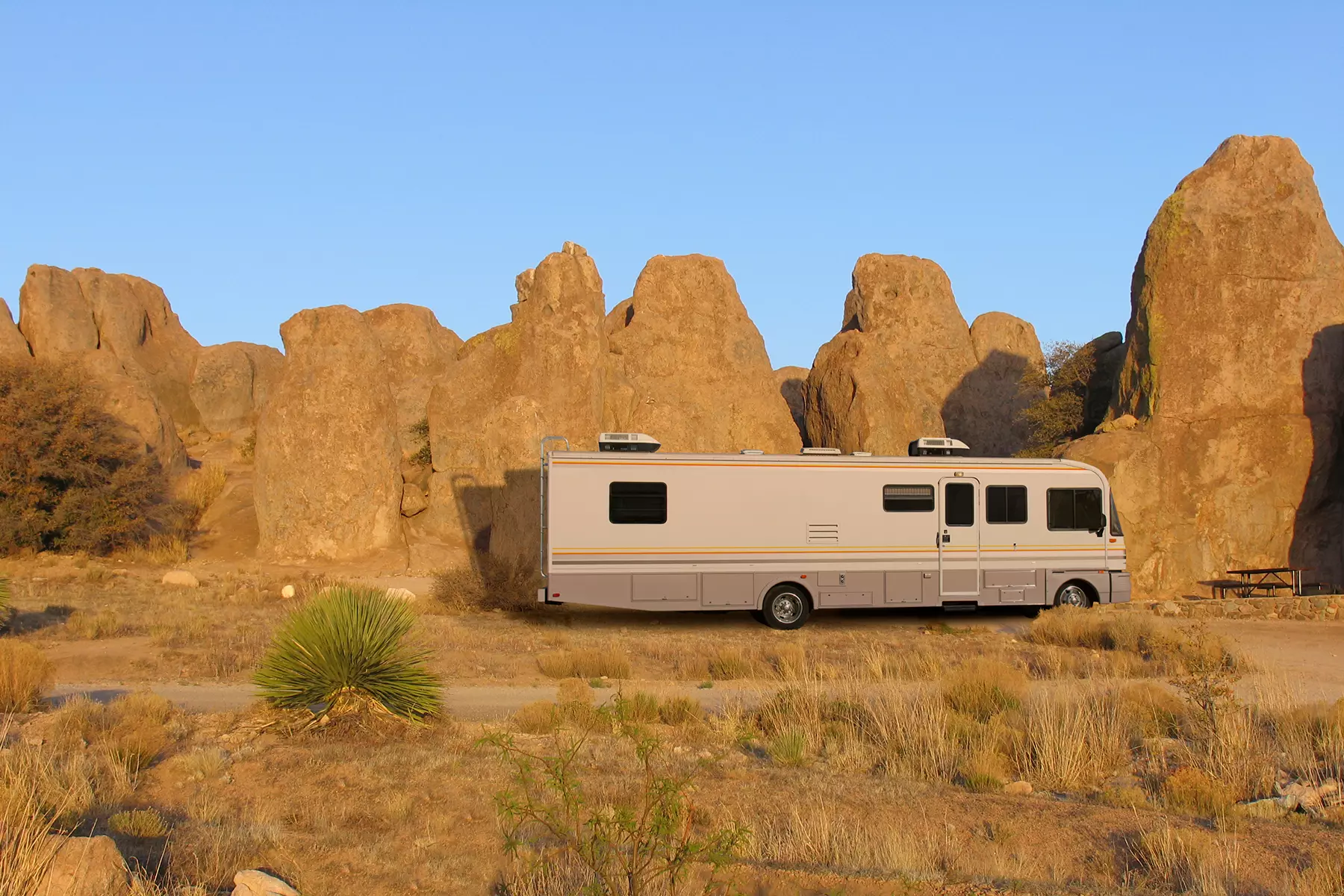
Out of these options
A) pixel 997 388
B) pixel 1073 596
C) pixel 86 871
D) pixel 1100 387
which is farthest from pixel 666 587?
pixel 997 388

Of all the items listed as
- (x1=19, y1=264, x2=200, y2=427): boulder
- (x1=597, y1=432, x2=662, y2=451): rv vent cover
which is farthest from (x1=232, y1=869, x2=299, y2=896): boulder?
(x1=19, y1=264, x2=200, y2=427): boulder

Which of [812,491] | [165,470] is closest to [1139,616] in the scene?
[812,491]

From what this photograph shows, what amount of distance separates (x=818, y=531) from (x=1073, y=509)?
16.0 ft

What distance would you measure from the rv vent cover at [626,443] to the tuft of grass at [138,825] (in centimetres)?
1173

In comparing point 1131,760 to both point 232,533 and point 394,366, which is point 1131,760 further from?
point 394,366

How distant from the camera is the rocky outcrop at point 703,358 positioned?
3297 cm

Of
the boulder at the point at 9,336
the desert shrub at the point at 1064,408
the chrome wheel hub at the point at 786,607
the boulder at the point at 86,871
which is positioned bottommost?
the boulder at the point at 86,871

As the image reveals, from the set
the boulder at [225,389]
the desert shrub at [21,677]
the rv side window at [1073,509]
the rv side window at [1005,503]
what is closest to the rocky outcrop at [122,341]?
the boulder at [225,389]

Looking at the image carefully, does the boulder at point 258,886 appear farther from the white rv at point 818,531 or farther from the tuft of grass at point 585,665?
the white rv at point 818,531

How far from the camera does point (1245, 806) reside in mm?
7688

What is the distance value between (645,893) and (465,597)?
54.6 feet

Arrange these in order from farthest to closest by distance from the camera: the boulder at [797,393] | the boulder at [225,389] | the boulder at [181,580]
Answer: the boulder at [225,389] → the boulder at [797,393] → the boulder at [181,580]

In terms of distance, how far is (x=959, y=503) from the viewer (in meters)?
18.8

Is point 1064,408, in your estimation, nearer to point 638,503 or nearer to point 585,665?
point 638,503
